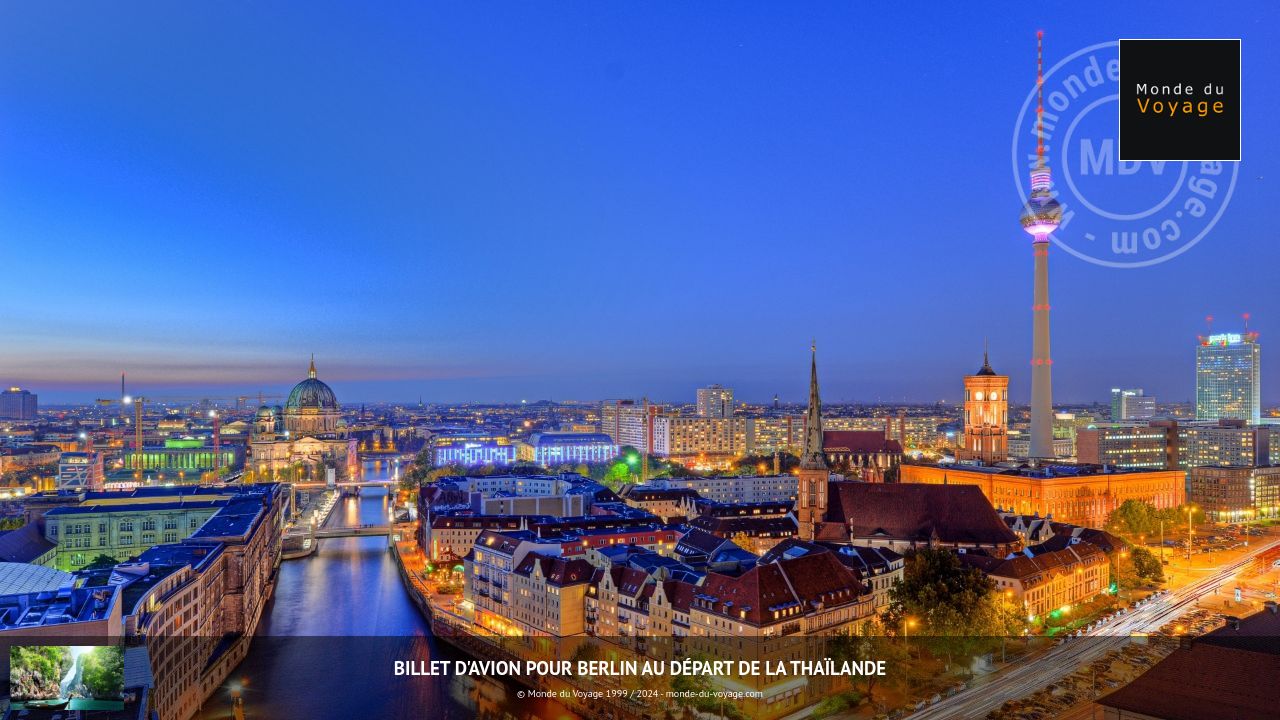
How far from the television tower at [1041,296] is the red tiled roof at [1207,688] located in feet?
85.1

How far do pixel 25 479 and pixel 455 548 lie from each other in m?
29.2

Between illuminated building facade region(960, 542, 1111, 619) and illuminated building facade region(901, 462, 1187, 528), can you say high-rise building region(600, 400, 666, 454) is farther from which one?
illuminated building facade region(960, 542, 1111, 619)

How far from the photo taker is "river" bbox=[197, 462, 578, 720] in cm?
1438

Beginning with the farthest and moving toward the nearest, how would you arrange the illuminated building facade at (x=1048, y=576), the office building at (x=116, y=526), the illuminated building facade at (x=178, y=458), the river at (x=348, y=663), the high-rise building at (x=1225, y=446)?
the illuminated building facade at (x=178, y=458) < the high-rise building at (x=1225, y=446) < the office building at (x=116, y=526) < the illuminated building facade at (x=1048, y=576) < the river at (x=348, y=663)

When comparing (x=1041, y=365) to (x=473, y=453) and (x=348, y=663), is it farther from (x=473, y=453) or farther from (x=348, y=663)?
(x=473, y=453)

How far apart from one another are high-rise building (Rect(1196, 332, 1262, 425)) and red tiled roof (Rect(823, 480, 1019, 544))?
5093 cm

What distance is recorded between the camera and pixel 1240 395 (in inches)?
2352

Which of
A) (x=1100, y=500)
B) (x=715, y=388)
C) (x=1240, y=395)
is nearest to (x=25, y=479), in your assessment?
(x=715, y=388)

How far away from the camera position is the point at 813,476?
22047 millimetres

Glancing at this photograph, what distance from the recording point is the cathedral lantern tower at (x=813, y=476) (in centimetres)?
2200

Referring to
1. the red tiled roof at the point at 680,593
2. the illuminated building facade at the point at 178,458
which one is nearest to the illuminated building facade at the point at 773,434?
the illuminated building facade at the point at 178,458

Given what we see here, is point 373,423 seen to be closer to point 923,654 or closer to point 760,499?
point 760,499

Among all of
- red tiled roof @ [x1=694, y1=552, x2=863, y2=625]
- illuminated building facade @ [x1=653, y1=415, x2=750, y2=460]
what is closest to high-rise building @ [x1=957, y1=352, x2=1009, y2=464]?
illuminated building facade @ [x1=653, y1=415, x2=750, y2=460]

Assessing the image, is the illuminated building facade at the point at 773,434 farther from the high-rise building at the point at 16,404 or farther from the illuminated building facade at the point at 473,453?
the high-rise building at the point at 16,404
